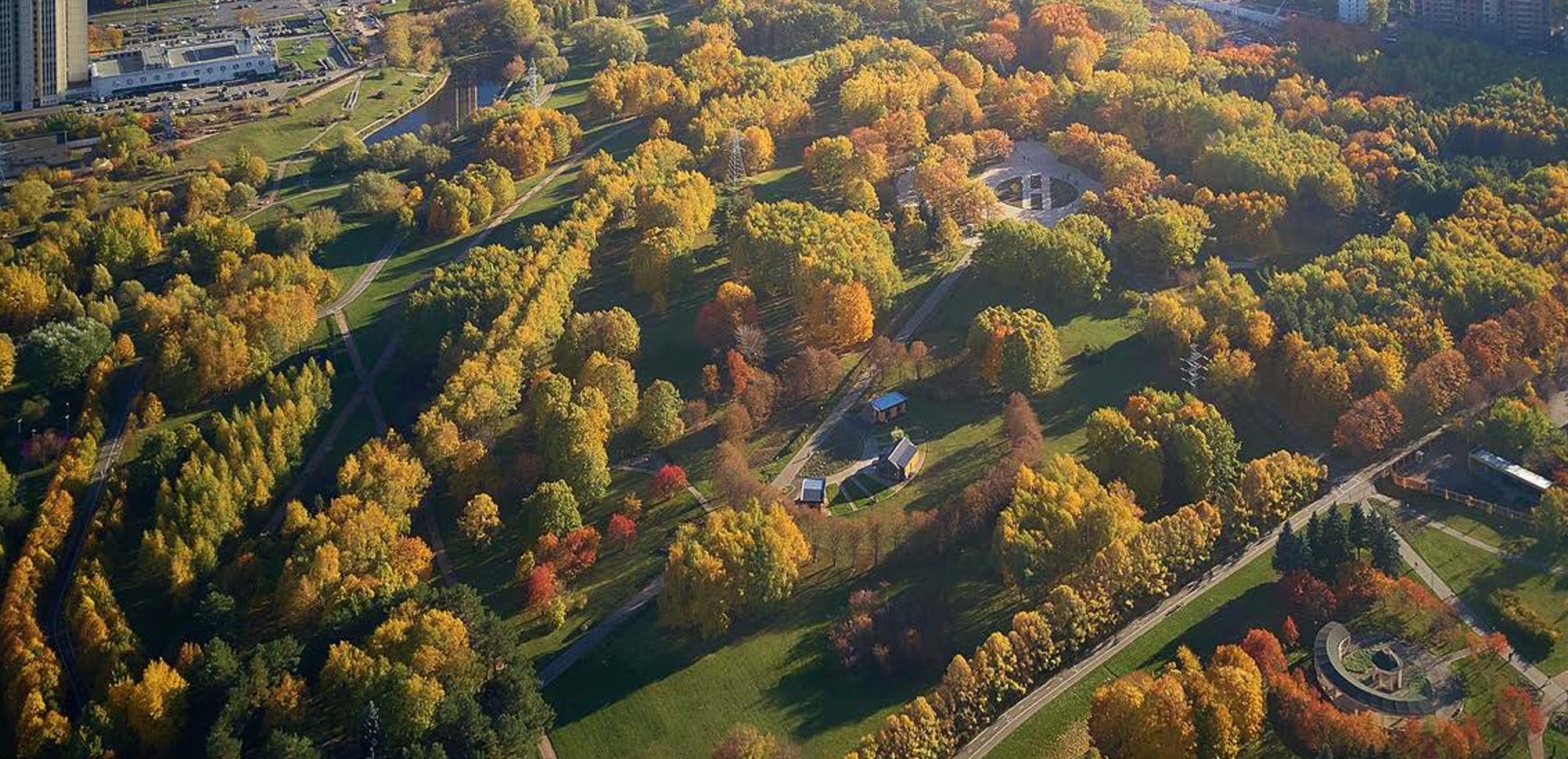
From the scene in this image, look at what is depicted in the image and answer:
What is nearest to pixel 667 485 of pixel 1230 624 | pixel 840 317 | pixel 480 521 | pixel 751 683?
pixel 480 521

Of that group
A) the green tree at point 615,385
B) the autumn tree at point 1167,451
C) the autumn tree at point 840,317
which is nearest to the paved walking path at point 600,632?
the green tree at point 615,385

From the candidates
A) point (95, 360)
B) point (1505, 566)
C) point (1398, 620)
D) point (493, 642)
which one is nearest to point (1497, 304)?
point (1505, 566)

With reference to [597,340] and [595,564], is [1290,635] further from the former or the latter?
[597,340]

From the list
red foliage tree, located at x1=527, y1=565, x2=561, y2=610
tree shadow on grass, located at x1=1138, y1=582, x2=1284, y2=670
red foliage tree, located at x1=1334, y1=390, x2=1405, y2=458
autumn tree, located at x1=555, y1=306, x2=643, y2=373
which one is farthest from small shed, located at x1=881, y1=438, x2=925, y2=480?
red foliage tree, located at x1=1334, y1=390, x2=1405, y2=458

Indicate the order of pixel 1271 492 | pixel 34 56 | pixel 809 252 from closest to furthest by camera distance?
Result: 1. pixel 1271 492
2. pixel 809 252
3. pixel 34 56

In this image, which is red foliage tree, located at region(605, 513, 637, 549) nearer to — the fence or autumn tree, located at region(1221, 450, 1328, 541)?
autumn tree, located at region(1221, 450, 1328, 541)

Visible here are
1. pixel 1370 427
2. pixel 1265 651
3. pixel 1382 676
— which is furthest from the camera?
pixel 1370 427

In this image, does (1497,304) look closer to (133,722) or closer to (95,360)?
(133,722)
